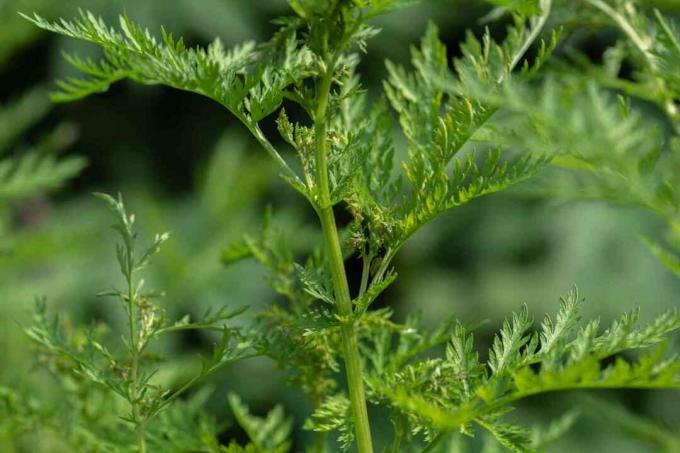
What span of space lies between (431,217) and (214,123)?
Answer: 253cm

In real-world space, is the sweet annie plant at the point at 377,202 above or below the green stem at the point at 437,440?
above

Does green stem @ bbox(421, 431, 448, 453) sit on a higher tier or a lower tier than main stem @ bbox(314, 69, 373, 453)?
lower

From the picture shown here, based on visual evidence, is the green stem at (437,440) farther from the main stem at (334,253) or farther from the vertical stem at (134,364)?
the vertical stem at (134,364)

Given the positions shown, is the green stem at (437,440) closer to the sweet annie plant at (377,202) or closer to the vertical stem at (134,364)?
the sweet annie plant at (377,202)

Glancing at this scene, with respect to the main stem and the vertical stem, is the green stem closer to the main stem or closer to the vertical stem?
the main stem

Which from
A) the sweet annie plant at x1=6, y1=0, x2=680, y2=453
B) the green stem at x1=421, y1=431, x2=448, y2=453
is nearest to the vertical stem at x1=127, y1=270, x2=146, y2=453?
the sweet annie plant at x1=6, y1=0, x2=680, y2=453

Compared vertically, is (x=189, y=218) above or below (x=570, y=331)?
below

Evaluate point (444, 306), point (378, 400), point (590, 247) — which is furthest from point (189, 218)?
point (378, 400)

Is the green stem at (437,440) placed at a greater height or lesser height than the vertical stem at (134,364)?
lesser

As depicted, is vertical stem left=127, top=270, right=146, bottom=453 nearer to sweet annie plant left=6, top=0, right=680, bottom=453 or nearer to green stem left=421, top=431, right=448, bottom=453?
sweet annie plant left=6, top=0, right=680, bottom=453

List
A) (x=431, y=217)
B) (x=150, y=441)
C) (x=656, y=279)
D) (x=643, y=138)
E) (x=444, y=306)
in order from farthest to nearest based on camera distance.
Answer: (x=444, y=306)
(x=656, y=279)
(x=150, y=441)
(x=431, y=217)
(x=643, y=138)

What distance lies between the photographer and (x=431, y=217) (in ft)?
1.46

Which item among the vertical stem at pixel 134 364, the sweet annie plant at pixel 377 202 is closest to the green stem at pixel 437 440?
the sweet annie plant at pixel 377 202

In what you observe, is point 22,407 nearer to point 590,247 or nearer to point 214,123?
point 590,247
